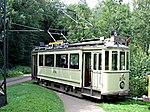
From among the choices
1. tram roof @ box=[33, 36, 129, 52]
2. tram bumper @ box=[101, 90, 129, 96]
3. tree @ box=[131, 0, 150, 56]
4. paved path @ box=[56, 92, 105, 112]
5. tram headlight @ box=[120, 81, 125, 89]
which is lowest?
paved path @ box=[56, 92, 105, 112]

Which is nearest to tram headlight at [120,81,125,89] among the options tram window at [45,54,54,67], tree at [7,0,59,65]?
tram window at [45,54,54,67]

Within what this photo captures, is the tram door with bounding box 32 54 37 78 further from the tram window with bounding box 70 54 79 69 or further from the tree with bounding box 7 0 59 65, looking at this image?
the tram window with bounding box 70 54 79 69

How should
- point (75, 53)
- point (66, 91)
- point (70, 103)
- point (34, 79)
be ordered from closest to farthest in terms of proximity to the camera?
1. point (70, 103)
2. point (75, 53)
3. point (66, 91)
4. point (34, 79)

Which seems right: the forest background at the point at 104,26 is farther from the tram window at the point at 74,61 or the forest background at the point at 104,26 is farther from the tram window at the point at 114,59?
the tram window at the point at 74,61

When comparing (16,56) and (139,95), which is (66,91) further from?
(16,56)

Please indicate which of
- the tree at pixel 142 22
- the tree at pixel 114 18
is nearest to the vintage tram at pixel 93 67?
the tree at pixel 142 22

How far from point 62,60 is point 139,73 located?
4417mm

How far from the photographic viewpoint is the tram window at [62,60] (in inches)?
537

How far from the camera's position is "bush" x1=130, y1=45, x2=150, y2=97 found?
12.2 meters

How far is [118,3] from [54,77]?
1073 centimetres

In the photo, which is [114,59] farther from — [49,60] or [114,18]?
[114,18]

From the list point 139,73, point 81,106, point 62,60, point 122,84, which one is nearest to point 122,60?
point 122,84

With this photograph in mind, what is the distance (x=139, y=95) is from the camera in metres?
12.1

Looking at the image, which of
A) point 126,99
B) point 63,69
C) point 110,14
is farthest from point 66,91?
point 110,14
